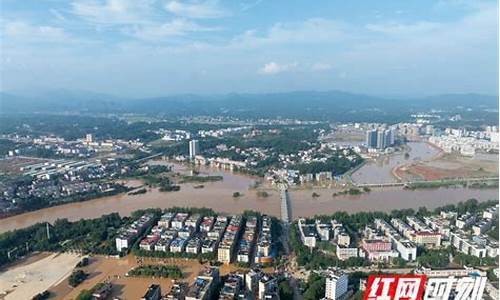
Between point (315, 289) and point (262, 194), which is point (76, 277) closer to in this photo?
point (315, 289)

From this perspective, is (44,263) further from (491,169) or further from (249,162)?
(491,169)

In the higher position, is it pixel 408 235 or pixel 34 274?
pixel 408 235

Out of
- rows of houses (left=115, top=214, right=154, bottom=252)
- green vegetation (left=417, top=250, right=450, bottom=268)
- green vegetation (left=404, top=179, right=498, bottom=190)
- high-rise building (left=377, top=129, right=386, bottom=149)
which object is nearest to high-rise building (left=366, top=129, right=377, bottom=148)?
high-rise building (left=377, top=129, right=386, bottom=149)

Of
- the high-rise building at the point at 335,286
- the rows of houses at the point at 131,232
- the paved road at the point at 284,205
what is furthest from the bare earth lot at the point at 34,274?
the paved road at the point at 284,205

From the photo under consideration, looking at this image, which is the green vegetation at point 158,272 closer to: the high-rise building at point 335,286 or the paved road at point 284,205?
the high-rise building at point 335,286

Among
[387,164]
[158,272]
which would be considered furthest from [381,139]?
[158,272]

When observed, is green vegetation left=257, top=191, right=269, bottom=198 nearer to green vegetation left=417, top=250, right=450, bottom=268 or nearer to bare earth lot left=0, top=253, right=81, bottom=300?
green vegetation left=417, top=250, right=450, bottom=268

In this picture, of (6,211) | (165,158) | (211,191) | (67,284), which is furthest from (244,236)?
(165,158)
